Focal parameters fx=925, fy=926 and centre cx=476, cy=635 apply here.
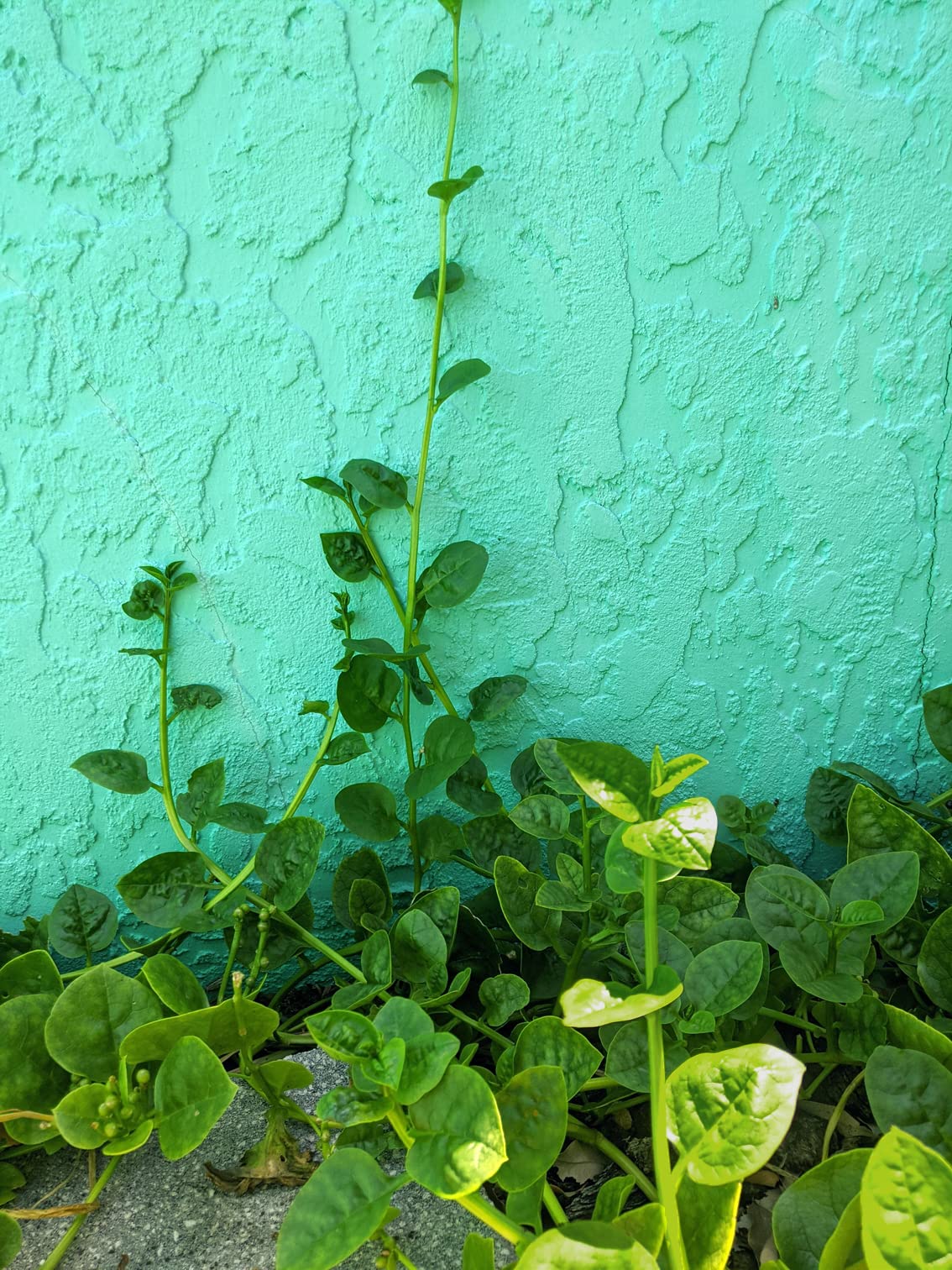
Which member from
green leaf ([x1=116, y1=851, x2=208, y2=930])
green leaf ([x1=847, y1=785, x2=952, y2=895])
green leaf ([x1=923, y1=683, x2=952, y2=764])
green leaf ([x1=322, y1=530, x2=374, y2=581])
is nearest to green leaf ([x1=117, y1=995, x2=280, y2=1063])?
green leaf ([x1=116, y1=851, x2=208, y2=930])

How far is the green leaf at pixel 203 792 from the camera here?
101 cm

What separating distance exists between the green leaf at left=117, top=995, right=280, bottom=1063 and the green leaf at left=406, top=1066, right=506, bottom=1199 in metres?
0.17

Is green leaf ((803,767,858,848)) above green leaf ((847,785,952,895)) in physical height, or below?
below

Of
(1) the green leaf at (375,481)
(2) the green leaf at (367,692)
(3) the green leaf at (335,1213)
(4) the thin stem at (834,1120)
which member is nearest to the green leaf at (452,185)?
(1) the green leaf at (375,481)

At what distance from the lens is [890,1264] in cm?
49

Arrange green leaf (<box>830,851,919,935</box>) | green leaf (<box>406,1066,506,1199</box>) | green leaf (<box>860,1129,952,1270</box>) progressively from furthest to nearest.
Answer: green leaf (<box>830,851,919,935</box>), green leaf (<box>406,1066,506,1199</box>), green leaf (<box>860,1129,952,1270</box>)

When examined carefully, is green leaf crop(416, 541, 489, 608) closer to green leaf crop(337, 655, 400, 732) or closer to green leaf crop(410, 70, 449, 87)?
green leaf crop(337, 655, 400, 732)

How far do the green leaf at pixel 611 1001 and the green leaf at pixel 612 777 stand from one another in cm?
10

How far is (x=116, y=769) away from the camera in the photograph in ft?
3.34

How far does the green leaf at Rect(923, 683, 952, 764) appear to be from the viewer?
1.11m

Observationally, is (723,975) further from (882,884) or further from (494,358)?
(494,358)

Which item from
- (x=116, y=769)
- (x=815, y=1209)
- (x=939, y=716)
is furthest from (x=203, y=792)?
(x=939, y=716)

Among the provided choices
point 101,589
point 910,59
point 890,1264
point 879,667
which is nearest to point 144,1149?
point 101,589

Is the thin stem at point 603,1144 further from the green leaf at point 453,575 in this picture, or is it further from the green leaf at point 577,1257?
the green leaf at point 453,575
